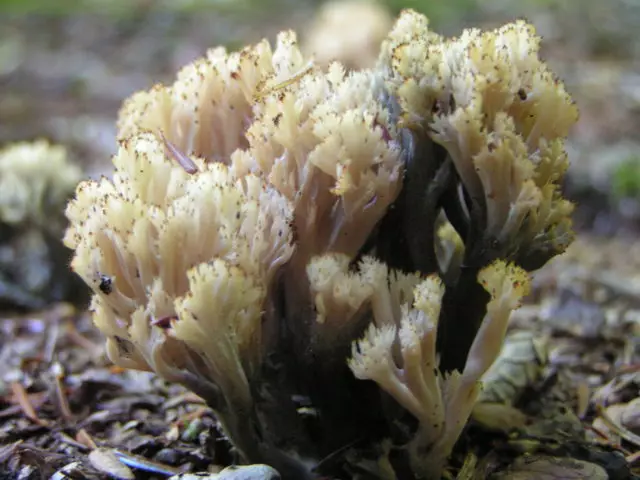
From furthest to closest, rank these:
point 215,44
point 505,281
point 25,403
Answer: point 215,44 → point 25,403 → point 505,281

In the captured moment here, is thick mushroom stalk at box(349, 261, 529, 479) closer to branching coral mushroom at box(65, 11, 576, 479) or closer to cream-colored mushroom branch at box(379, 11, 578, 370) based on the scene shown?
branching coral mushroom at box(65, 11, 576, 479)

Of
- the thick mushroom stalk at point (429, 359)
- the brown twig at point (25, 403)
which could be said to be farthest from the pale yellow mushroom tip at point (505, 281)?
the brown twig at point (25, 403)

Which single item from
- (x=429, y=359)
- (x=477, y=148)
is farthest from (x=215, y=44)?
(x=429, y=359)

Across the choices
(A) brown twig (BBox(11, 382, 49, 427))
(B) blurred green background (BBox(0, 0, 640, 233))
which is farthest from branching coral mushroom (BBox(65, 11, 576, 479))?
(B) blurred green background (BBox(0, 0, 640, 233))

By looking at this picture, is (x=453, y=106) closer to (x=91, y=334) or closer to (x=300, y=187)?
(x=300, y=187)

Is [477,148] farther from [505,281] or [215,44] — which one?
[215,44]

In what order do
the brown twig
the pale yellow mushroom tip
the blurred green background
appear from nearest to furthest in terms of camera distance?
1. the pale yellow mushroom tip
2. the brown twig
3. the blurred green background
